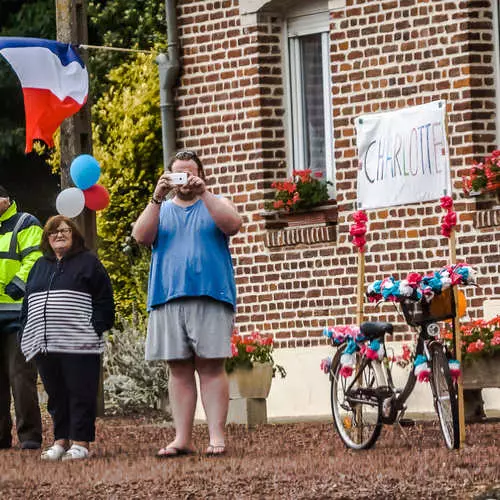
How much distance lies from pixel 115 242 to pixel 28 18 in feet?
27.8

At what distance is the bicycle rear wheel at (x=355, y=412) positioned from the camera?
11.6 metres

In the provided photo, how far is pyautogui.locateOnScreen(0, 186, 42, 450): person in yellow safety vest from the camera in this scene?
1282cm

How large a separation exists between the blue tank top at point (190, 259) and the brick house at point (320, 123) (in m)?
3.90

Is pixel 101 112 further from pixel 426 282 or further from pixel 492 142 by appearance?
pixel 426 282

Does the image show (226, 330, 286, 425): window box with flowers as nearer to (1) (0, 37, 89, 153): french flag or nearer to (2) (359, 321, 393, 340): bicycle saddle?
(1) (0, 37, 89, 153): french flag

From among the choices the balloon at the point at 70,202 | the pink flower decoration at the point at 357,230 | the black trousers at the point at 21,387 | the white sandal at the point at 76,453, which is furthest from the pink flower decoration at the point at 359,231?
the balloon at the point at 70,202

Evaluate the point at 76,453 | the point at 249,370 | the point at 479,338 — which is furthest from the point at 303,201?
the point at 76,453

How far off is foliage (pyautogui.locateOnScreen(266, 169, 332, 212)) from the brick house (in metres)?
0.14

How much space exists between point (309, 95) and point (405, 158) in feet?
15.6

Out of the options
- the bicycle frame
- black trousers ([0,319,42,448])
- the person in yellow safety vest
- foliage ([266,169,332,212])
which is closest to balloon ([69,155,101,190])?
the person in yellow safety vest

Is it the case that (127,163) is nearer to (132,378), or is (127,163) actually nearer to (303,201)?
(132,378)

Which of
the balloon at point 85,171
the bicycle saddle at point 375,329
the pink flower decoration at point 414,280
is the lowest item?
the bicycle saddle at point 375,329

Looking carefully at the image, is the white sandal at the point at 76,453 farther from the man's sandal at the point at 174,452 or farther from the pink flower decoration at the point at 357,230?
the pink flower decoration at the point at 357,230

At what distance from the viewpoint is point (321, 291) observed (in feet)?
52.8
